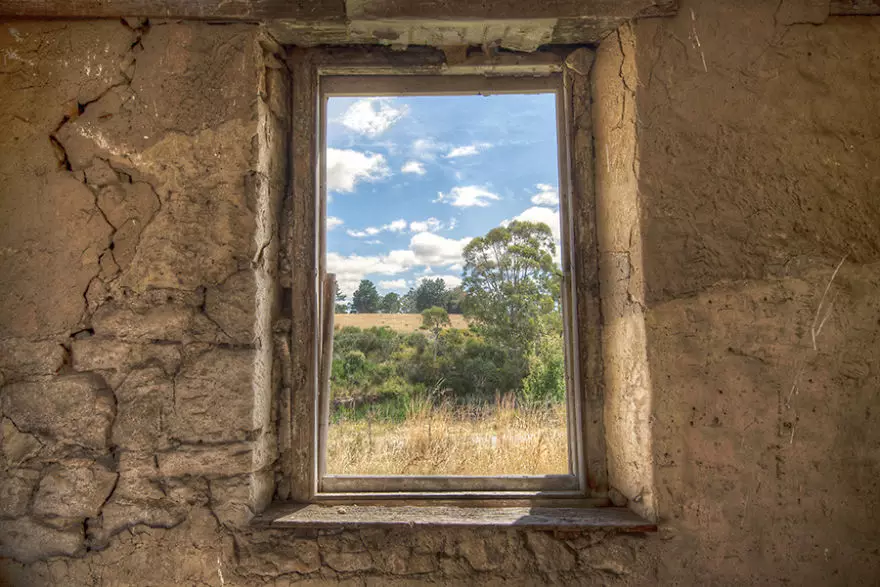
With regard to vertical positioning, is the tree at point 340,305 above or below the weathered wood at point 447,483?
above

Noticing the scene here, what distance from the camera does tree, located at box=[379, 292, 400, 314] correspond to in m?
2.30

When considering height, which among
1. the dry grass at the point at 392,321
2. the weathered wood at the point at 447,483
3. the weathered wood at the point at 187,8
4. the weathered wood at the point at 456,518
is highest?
the weathered wood at the point at 187,8

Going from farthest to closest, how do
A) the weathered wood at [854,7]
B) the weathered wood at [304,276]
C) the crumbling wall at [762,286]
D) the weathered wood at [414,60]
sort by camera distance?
the weathered wood at [414,60]
the weathered wood at [304,276]
the weathered wood at [854,7]
the crumbling wall at [762,286]

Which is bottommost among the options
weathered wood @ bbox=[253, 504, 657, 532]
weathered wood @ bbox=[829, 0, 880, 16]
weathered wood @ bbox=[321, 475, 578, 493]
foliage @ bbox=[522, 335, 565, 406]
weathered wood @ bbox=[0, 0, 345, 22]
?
weathered wood @ bbox=[253, 504, 657, 532]

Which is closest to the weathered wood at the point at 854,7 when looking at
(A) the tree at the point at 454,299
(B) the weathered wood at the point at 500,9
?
(B) the weathered wood at the point at 500,9

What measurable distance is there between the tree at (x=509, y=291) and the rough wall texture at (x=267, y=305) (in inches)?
37.9

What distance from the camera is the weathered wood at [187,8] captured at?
1675 mm

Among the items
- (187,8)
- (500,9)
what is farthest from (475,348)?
(187,8)

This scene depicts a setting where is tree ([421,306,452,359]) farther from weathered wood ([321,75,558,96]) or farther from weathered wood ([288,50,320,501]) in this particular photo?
weathered wood ([321,75,558,96])

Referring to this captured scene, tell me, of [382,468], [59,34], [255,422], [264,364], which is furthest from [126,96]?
[382,468]

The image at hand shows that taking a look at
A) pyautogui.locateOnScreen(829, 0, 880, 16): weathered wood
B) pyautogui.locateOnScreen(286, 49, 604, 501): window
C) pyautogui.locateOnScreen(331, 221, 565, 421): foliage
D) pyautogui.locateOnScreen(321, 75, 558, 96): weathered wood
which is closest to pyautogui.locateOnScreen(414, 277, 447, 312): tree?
pyautogui.locateOnScreen(331, 221, 565, 421): foliage

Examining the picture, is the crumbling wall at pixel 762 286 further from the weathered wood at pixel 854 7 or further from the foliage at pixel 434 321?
the foliage at pixel 434 321

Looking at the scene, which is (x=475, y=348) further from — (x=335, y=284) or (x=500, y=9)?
(x=500, y=9)

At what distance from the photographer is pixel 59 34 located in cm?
173
